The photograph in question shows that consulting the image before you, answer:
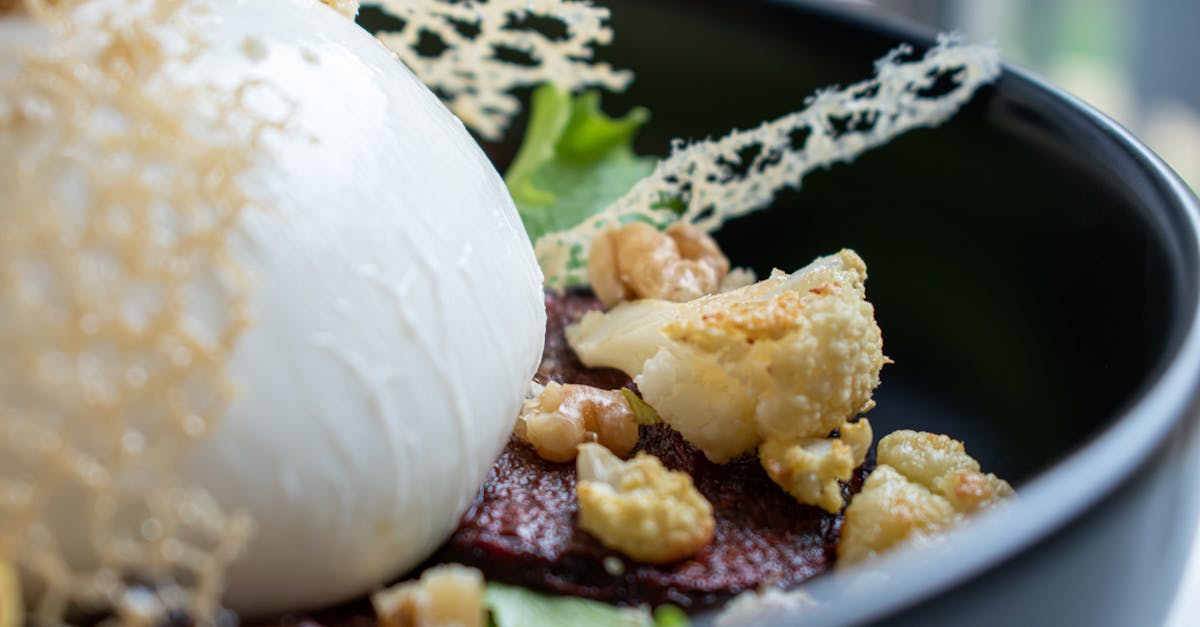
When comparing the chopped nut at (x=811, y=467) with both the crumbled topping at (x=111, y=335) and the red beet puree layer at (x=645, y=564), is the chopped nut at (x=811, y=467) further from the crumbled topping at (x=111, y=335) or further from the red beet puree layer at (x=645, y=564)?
the crumbled topping at (x=111, y=335)

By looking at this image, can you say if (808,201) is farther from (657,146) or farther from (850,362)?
(850,362)

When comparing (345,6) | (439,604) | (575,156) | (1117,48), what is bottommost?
(1117,48)

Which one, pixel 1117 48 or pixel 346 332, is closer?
pixel 346 332

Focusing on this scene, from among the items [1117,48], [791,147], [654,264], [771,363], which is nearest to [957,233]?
[791,147]

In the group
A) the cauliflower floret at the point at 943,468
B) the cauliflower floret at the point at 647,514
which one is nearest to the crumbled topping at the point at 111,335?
the cauliflower floret at the point at 647,514

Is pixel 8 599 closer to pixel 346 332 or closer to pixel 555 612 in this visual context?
pixel 346 332

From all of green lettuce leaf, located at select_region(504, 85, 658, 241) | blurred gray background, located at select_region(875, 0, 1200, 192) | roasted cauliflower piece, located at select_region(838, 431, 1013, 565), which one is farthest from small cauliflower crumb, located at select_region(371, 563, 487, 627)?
blurred gray background, located at select_region(875, 0, 1200, 192)
